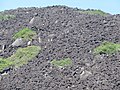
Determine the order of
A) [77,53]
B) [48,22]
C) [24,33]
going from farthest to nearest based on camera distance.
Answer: [48,22], [24,33], [77,53]

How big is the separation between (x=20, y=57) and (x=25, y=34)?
284 cm

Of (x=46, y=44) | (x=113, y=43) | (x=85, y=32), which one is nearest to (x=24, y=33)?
(x=46, y=44)

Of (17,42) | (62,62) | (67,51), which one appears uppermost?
(17,42)

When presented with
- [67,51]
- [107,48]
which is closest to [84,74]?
[107,48]

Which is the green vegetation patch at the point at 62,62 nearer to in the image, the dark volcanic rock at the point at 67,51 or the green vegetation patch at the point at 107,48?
the dark volcanic rock at the point at 67,51

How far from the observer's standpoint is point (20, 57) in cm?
2489

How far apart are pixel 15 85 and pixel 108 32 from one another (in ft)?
26.6

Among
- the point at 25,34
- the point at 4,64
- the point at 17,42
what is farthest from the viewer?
the point at 25,34

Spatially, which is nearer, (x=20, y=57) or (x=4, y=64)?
(x=4, y=64)

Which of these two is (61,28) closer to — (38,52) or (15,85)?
(38,52)

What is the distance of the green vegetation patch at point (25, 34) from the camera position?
1065 inches

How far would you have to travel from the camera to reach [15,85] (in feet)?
68.5

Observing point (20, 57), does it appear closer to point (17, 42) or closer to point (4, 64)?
point (4, 64)

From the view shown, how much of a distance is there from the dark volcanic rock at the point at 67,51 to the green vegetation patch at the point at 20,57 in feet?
1.62
